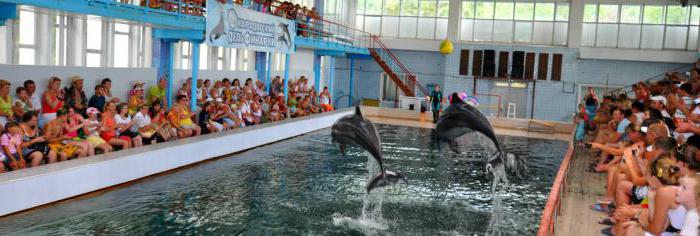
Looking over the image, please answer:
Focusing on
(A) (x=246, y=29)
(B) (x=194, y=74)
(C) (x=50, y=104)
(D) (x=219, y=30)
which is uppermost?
(A) (x=246, y=29)

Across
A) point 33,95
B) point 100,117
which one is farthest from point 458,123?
point 33,95

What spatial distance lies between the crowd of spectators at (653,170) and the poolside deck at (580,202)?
0.59 feet

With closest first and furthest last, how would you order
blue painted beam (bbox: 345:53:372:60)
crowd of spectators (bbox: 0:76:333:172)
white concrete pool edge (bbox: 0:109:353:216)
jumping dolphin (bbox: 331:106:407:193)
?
white concrete pool edge (bbox: 0:109:353:216) < jumping dolphin (bbox: 331:106:407:193) < crowd of spectators (bbox: 0:76:333:172) < blue painted beam (bbox: 345:53:372:60)

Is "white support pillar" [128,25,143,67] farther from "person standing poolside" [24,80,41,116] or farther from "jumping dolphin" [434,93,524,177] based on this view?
"jumping dolphin" [434,93,524,177]

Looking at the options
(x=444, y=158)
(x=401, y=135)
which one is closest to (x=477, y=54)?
(x=401, y=135)

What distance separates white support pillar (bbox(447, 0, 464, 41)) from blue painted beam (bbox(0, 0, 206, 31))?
17.6m

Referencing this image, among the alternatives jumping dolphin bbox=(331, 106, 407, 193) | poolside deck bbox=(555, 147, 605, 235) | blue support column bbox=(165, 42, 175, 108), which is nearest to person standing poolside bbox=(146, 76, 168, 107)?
blue support column bbox=(165, 42, 175, 108)

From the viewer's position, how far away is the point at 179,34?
15.5 meters

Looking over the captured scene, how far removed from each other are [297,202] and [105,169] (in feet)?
9.67

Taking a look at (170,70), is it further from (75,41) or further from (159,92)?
(75,41)

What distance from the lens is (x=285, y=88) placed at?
20438mm

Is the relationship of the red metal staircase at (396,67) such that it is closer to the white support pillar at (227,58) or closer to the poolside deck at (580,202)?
the white support pillar at (227,58)

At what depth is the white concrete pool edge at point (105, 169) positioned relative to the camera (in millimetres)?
8203

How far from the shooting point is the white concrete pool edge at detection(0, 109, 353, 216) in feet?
26.9
